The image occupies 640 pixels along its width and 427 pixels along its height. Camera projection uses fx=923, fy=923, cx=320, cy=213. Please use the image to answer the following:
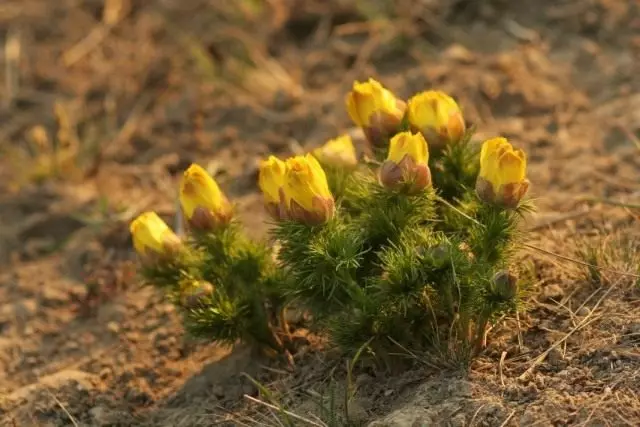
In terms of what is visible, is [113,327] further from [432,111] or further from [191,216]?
[432,111]

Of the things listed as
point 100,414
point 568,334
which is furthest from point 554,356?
point 100,414

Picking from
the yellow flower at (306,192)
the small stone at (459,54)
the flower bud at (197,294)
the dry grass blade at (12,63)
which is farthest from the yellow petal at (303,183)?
the dry grass blade at (12,63)

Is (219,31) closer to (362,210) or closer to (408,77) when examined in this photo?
(408,77)

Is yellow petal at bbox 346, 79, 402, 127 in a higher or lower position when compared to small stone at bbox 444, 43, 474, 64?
higher

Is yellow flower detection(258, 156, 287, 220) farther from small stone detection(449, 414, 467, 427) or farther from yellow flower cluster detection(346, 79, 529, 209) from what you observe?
small stone detection(449, 414, 467, 427)

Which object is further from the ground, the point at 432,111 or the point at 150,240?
the point at 432,111

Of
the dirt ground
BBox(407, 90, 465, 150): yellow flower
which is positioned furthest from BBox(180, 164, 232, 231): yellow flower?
BBox(407, 90, 465, 150): yellow flower

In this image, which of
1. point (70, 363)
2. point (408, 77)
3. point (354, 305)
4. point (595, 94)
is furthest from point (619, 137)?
point (70, 363)
